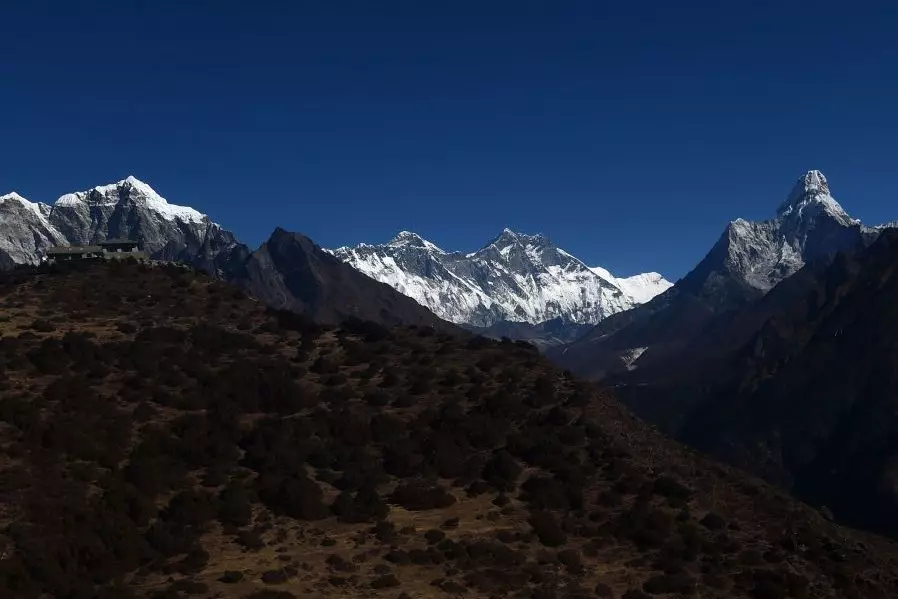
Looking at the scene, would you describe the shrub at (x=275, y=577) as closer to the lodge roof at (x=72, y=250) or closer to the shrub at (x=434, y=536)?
the shrub at (x=434, y=536)

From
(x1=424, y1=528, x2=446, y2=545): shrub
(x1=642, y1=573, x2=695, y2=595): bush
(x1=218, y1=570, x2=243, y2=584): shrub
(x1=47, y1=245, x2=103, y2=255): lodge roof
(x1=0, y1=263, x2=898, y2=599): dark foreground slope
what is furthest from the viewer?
(x1=47, y1=245, x2=103, y2=255): lodge roof

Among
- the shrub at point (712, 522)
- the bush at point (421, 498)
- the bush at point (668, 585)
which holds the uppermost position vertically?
the bush at point (421, 498)

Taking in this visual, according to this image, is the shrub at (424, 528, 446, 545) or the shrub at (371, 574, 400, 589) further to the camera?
the shrub at (424, 528, 446, 545)

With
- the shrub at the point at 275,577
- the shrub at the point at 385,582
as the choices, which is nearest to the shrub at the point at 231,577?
the shrub at the point at 275,577

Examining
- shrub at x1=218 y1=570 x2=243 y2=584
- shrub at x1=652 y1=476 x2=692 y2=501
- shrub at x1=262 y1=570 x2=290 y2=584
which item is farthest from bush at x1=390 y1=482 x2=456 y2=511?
shrub at x1=652 y1=476 x2=692 y2=501

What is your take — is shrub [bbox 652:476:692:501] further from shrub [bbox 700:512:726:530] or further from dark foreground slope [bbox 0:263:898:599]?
shrub [bbox 700:512:726:530]

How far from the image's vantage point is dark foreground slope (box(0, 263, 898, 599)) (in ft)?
168

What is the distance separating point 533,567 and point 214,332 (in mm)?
48191

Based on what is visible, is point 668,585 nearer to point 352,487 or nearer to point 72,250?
point 352,487

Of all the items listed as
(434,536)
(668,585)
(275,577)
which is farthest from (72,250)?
(668,585)

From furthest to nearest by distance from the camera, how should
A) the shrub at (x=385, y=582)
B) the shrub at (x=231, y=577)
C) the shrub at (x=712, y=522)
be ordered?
the shrub at (x=712, y=522) → the shrub at (x=385, y=582) → the shrub at (x=231, y=577)

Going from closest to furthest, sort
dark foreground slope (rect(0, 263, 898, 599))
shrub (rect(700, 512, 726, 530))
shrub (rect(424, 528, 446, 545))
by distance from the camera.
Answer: dark foreground slope (rect(0, 263, 898, 599)) → shrub (rect(424, 528, 446, 545)) → shrub (rect(700, 512, 726, 530))

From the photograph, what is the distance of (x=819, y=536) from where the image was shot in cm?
6025

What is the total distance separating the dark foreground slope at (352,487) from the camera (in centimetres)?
5131
